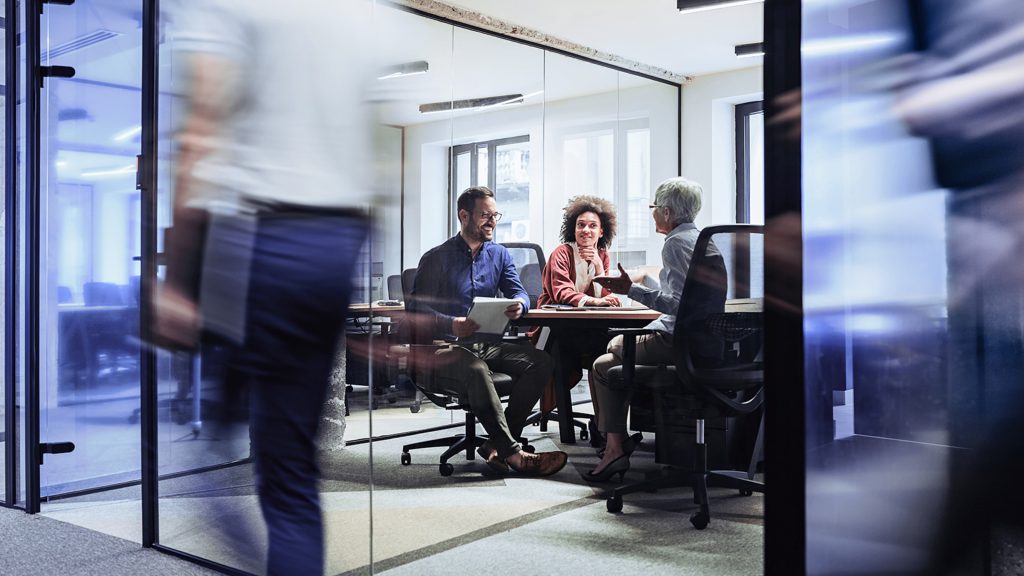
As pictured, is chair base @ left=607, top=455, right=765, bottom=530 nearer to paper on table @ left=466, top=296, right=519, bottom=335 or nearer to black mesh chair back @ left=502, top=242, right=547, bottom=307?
paper on table @ left=466, top=296, right=519, bottom=335

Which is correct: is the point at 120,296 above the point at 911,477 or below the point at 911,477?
above

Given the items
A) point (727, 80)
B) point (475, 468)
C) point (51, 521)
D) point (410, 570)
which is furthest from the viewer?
point (727, 80)

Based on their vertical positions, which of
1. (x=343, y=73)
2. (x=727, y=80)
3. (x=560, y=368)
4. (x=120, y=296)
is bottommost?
(x=560, y=368)

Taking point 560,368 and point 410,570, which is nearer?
→ point 410,570

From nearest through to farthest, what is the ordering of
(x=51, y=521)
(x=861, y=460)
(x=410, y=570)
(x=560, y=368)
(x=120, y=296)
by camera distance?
(x=861, y=460) → (x=410, y=570) → (x=51, y=521) → (x=120, y=296) → (x=560, y=368)

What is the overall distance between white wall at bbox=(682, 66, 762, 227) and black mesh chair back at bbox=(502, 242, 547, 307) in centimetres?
112

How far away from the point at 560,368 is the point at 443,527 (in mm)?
1357

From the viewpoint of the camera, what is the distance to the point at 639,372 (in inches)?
137

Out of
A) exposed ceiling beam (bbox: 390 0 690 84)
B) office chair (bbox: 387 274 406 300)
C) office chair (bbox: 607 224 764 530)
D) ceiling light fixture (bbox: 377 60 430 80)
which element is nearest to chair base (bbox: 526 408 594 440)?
office chair (bbox: 607 224 764 530)

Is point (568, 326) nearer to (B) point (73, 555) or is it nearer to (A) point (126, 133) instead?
(A) point (126, 133)

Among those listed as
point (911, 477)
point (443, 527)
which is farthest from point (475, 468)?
point (911, 477)

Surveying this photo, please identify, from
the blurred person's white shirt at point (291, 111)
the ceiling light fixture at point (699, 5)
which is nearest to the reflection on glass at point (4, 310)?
the blurred person's white shirt at point (291, 111)

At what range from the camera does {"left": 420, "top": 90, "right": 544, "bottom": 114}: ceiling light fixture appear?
2.93 m

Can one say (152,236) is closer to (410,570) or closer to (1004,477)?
(410,570)
